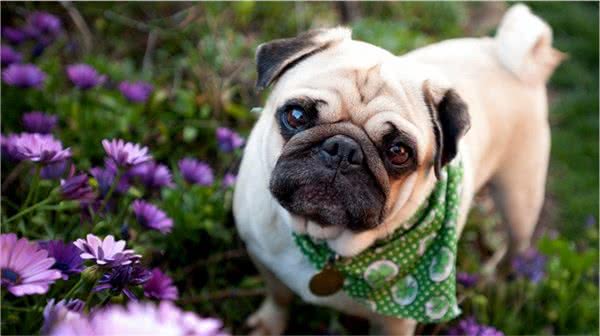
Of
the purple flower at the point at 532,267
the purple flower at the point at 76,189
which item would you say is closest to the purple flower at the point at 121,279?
the purple flower at the point at 76,189

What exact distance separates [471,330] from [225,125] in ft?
5.86

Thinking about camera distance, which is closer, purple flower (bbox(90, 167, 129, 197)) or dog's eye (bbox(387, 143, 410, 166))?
dog's eye (bbox(387, 143, 410, 166))

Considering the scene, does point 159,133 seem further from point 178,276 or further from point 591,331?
point 591,331

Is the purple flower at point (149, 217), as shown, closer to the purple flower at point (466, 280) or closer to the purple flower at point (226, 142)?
the purple flower at point (226, 142)

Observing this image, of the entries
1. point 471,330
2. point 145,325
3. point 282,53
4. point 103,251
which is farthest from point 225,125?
point 145,325

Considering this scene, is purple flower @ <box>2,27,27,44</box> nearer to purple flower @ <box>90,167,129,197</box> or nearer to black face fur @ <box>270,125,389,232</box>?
purple flower @ <box>90,167,129,197</box>

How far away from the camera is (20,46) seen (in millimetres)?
3215

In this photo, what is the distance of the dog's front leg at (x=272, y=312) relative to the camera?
8.82 ft

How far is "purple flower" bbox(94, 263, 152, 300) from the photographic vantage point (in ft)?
5.11

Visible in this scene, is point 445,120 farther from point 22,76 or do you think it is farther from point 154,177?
point 22,76

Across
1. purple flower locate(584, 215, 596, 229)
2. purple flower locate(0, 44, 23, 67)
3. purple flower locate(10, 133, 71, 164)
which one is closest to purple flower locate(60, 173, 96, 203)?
purple flower locate(10, 133, 71, 164)

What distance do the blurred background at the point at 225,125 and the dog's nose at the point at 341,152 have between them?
0.90m

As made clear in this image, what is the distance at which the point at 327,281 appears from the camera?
2.35m

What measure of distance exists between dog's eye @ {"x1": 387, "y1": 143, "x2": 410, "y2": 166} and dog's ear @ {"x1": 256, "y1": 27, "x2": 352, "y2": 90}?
0.46m
